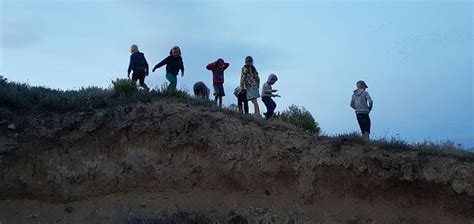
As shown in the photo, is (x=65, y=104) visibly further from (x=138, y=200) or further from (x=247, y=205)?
(x=247, y=205)

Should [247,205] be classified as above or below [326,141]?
below

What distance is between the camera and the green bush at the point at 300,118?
14969 mm

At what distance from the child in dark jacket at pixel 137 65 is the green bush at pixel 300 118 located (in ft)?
12.0

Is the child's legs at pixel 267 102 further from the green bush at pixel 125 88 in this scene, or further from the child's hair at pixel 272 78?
the green bush at pixel 125 88

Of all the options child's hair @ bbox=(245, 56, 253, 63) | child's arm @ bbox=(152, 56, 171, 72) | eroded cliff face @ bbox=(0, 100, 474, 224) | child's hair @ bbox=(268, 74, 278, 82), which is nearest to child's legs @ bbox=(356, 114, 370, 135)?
eroded cliff face @ bbox=(0, 100, 474, 224)

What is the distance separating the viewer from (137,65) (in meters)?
15.0

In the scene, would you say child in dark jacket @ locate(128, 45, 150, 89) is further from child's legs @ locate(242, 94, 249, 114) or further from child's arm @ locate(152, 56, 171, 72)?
child's legs @ locate(242, 94, 249, 114)

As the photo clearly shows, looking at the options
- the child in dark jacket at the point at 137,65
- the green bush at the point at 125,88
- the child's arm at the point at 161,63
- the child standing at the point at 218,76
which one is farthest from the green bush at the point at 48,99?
the child standing at the point at 218,76

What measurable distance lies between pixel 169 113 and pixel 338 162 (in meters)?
4.05

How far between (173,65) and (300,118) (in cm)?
361

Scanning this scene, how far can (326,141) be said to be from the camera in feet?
40.8

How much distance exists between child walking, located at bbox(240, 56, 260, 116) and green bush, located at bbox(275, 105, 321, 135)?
76 cm

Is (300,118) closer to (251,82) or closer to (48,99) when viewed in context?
(251,82)

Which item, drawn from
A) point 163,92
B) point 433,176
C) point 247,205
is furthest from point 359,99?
point 163,92
